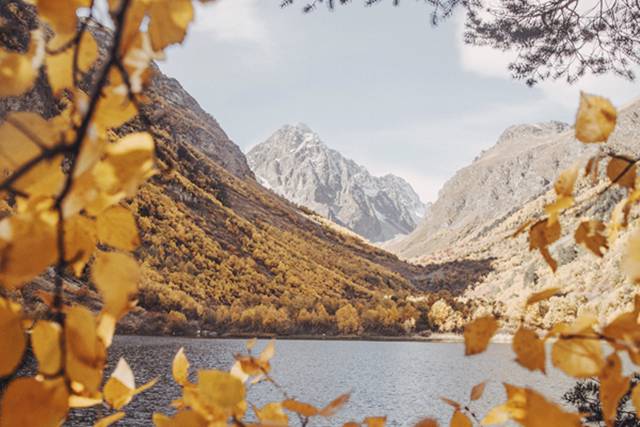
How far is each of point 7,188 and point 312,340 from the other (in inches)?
1688

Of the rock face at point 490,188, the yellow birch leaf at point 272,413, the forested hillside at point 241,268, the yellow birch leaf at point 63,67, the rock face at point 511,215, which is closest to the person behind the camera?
the yellow birch leaf at point 63,67

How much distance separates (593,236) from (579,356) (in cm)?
16

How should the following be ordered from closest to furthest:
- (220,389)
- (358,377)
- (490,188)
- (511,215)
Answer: (220,389)
(358,377)
(511,215)
(490,188)

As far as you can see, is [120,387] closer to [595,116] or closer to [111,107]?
[111,107]

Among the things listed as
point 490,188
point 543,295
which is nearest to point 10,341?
point 543,295

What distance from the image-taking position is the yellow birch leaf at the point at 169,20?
30cm

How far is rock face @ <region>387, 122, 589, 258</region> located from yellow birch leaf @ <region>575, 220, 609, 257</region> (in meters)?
113

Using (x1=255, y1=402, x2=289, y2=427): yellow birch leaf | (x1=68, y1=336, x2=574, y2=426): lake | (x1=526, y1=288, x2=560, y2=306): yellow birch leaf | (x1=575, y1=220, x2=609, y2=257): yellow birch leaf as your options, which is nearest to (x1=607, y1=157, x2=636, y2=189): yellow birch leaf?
(x1=575, y1=220, x2=609, y2=257): yellow birch leaf

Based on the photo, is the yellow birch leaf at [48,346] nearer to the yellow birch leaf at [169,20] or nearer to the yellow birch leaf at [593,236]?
the yellow birch leaf at [169,20]

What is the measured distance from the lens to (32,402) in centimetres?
27

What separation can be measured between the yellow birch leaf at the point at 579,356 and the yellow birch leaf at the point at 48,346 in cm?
35

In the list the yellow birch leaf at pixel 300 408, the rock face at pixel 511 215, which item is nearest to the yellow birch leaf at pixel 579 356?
the yellow birch leaf at pixel 300 408

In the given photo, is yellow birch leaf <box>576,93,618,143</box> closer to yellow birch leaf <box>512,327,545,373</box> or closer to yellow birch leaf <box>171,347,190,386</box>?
yellow birch leaf <box>512,327,545,373</box>

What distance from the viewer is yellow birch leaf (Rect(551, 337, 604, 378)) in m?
0.42
